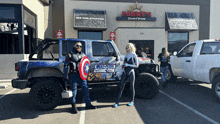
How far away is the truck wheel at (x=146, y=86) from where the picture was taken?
4.84 m

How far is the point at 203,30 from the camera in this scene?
52.6ft

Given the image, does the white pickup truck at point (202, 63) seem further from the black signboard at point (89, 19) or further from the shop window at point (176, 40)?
the shop window at point (176, 40)

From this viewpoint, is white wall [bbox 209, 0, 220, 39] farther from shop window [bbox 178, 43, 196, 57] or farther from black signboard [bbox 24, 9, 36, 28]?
black signboard [bbox 24, 9, 36, 28]

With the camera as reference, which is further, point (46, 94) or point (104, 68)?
point (104, 68)

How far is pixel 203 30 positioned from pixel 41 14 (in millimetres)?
16307

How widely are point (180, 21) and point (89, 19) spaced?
8.77 metres

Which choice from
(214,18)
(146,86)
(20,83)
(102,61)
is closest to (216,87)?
(146,86)

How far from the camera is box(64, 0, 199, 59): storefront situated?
1352 centimetres

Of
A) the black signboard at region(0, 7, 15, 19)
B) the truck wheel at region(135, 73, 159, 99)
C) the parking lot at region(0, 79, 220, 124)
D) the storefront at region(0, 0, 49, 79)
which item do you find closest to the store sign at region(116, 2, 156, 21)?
the storefront at region(0, 0, 49, 79)

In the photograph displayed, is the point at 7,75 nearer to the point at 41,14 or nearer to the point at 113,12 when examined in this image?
the point at 41,14

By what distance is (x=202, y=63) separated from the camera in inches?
204

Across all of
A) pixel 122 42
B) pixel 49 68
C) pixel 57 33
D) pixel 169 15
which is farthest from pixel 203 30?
pixel 49 68

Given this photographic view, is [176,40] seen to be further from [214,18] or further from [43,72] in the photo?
[43,72]

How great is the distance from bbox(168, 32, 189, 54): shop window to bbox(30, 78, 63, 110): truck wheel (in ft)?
46.1
